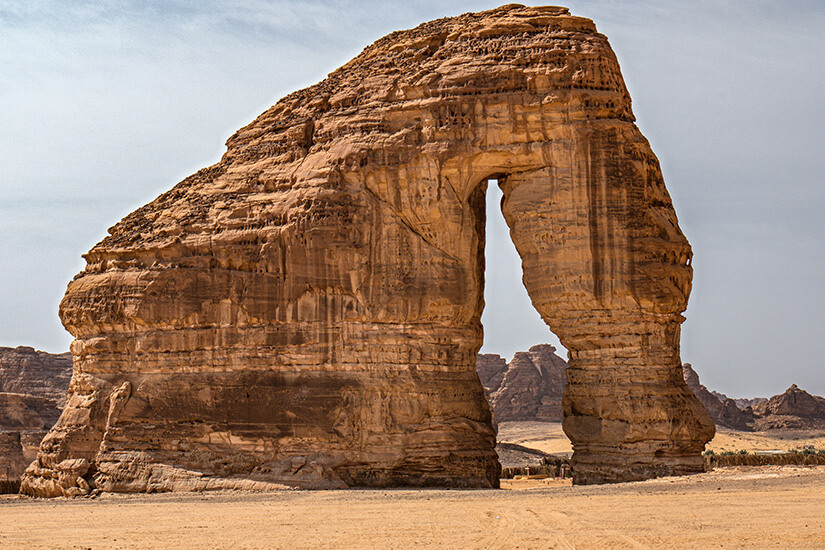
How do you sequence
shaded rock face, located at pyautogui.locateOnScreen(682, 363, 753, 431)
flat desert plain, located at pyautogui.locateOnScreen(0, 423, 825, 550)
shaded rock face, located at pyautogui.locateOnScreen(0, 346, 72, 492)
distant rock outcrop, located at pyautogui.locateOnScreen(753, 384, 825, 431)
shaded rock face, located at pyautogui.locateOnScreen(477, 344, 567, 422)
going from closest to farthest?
flat desert plain, located at pyautogui.locateOnScreen(0, 423, 825, 550) < shaded rock face, located at pyautogui.locateOnScreen(0, 346, 72, 492) < shaded rock face, located at pyautogui.locateOnScreen(682, 363, 753, 431) < distant rock outcrop, located at pyautogui.locateOnScreen(753, 384, 825, 431) < shaded rock face, located at pyautogui.locateOnScreen(477, 344, 567, 422)

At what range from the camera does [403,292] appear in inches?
1035

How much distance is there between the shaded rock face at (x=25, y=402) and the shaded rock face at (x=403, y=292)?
10.2 meters

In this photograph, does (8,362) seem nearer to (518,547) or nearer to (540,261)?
(540,261)

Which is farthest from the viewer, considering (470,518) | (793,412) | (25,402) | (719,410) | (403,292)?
(793,412)

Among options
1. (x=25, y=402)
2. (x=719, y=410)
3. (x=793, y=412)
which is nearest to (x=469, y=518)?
(x=25, y=402)

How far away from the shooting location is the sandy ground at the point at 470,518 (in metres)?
15.4

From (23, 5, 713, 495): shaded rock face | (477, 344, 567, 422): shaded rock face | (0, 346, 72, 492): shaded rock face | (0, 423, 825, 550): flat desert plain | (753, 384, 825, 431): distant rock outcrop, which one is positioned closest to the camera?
(0, 423, 825, 550): flat desert plain

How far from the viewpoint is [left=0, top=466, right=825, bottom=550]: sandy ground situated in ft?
50.4

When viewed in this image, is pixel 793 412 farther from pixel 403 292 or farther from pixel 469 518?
pixel 469 518

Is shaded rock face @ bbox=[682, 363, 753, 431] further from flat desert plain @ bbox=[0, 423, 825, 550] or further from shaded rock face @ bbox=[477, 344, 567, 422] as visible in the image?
flat desert plain @ bbox=[0, 423, 825, 550]

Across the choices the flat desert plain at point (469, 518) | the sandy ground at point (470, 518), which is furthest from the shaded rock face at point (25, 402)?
the sandy ground at point (470, 518)

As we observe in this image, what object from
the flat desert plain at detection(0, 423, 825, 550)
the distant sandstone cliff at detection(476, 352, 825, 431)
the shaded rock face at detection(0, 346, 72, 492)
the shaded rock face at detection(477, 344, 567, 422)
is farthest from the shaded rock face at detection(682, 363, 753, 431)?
the flat desert plain at detection(0, 423, 825, 550)

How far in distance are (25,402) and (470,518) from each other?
39107 millimetres

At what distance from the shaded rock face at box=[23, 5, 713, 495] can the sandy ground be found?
2381 millimetres
